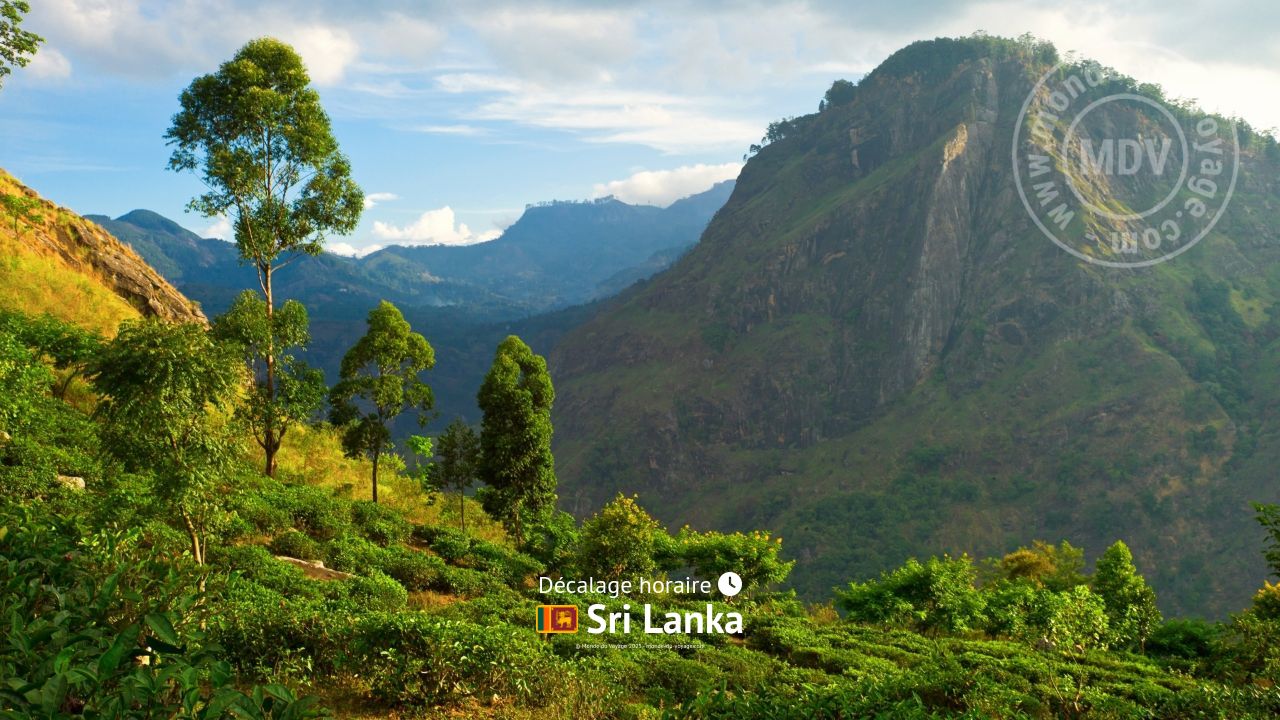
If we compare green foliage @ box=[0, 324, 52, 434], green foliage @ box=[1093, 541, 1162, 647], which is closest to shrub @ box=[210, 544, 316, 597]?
green foliage @ box=[0, 324, 52, 434]

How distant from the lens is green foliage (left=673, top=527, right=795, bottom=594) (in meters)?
22.2

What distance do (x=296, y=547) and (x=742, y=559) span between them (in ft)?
42.3

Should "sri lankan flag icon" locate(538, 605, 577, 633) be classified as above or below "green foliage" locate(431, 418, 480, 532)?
below

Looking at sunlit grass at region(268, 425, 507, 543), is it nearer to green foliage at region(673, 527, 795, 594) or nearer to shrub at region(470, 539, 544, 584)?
shrub at region(470, 539, 544, 584)

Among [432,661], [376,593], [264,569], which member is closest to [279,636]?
[432,661]

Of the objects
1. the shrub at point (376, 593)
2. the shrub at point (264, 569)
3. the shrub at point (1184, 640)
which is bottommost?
the shrub at point (1184, 640)

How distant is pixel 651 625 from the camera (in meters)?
15.7

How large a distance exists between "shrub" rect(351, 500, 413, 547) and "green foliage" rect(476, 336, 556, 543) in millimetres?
4079

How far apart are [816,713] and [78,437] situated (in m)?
17.0

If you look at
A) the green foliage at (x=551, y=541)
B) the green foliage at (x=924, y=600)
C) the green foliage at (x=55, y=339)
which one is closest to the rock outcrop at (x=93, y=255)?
the green foliage at (x=55, y=339)

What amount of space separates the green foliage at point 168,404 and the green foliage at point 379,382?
410 inches

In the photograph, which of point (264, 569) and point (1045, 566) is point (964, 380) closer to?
point (1045, 566)

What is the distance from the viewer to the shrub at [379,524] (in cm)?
1884

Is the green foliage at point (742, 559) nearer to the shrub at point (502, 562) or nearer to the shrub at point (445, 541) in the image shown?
the shrub at point (502, 562)
